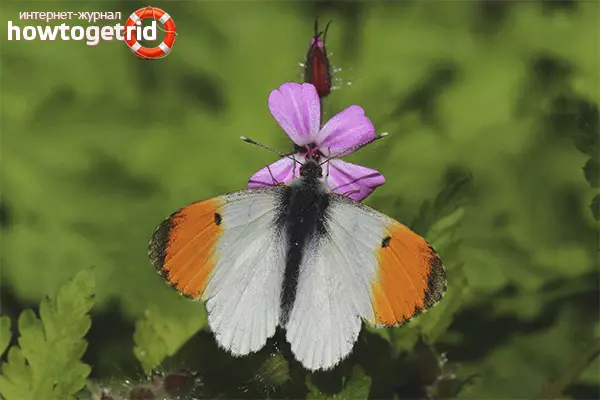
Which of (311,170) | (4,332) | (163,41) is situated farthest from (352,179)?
(163,41)

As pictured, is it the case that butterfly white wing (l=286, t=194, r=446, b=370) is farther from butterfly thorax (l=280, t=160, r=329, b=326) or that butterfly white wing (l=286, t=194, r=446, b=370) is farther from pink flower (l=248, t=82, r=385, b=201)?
pink flower (l=248, t=82, r=385, b=201)

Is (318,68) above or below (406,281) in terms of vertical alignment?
above

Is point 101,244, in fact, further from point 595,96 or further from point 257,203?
point 595,96

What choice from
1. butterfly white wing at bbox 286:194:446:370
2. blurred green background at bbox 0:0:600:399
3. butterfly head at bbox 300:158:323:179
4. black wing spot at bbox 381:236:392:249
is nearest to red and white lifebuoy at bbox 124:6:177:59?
blurred green background at bbox 0:0:600:399

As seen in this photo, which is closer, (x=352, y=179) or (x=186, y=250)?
(x=186, y=250)

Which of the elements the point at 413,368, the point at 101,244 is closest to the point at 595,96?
the point at 413,368

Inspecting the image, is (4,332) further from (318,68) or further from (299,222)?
(318,68)
